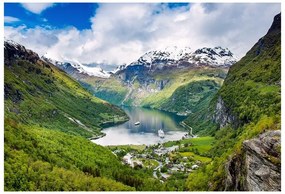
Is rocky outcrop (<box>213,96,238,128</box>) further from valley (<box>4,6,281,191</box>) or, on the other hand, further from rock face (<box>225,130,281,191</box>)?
rock face (<box>225,130,281,191</box>)

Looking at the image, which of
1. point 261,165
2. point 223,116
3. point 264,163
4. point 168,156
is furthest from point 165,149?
point 264,163

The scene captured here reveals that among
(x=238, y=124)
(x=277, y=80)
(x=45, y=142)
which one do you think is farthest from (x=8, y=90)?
(x=277, y=80)

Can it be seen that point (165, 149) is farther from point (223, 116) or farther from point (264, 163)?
point (264, 163)

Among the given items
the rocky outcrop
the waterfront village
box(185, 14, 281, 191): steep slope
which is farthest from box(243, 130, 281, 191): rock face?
the rocky outcrop

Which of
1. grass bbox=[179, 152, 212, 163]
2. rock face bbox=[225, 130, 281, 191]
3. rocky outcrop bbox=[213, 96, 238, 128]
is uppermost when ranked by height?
rocky outcrop bbox=[213, 96, 238, 128]

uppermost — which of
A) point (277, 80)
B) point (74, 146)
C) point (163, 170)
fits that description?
point (277, 80)

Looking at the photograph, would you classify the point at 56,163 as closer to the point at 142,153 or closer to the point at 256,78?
the point at 142,153
